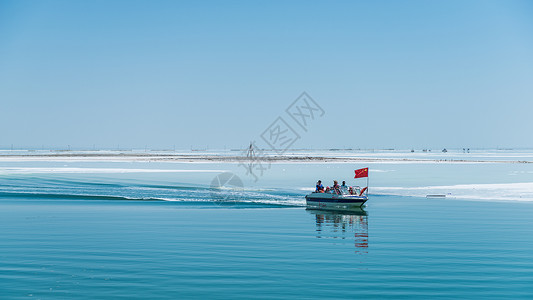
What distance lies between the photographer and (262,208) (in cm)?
4694

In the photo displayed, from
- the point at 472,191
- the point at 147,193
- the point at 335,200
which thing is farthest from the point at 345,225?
the point at 472,191

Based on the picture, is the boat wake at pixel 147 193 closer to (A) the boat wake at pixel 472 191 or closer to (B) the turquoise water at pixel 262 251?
(B) the turquoise water at pixel 262 251

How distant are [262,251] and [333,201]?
2250 cm

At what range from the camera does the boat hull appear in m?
45.8

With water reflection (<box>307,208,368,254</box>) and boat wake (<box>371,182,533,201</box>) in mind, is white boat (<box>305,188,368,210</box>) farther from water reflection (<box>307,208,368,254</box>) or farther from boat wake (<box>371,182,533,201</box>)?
boat wake (<box>371,182,533,201</box>)

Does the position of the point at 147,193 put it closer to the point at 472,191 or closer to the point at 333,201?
the point at 333,201

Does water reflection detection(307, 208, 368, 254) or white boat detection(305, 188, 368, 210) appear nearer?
water reflection detection(307, 208, 368, 254)

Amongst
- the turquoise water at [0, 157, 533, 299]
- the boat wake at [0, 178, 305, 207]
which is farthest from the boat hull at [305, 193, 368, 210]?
the boat wake at [0, 178, 305, 207]

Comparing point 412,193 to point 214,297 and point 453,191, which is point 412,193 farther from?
point 214,297

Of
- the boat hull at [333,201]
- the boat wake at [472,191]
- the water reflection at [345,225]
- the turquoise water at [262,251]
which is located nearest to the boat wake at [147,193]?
the boat hull at [333,201]

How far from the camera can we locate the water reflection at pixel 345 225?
30.2 m

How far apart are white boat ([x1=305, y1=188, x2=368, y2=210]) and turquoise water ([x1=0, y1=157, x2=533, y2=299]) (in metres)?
1.35

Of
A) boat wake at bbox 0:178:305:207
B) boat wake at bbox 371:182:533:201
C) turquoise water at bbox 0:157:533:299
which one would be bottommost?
turquoise water at bbox 0:157:533:299

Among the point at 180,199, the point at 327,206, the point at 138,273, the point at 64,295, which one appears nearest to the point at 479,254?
the point at 138,273
